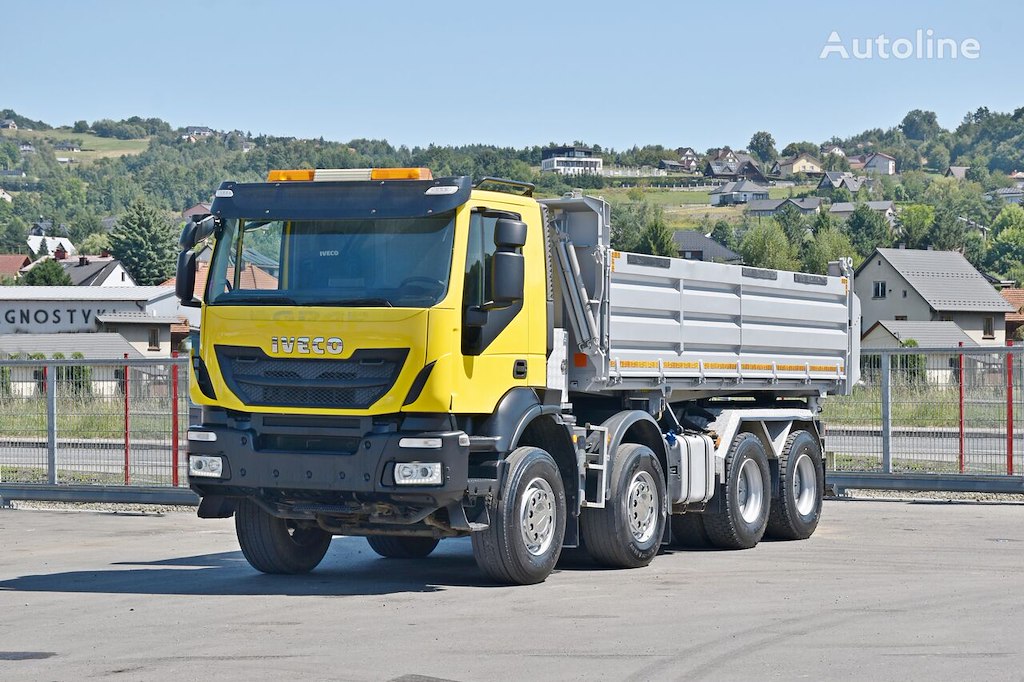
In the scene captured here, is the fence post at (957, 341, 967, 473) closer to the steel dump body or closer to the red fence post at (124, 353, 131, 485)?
the steel dump body

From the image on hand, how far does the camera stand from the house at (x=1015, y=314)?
10856 cm

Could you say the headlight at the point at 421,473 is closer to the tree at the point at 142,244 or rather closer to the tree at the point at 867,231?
the tree at the point at 142,244

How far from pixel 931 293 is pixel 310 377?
100812 mm

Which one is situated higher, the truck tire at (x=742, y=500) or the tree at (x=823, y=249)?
the tree at (x=823, y=249)

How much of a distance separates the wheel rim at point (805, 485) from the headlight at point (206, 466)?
285 inches

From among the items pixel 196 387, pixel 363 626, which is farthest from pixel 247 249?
pixel 363 626

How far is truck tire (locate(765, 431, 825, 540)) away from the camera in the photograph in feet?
53.4

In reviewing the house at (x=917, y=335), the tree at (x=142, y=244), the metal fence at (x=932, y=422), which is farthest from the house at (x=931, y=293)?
the metal fence at (x=932, y=422)

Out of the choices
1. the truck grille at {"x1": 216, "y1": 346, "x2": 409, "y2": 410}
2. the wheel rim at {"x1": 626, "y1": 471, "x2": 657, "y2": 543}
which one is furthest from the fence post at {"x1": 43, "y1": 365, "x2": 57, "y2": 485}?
the wheel rim at {"x1": 626, "y1": 471, "x2": 657, "y2": 543}

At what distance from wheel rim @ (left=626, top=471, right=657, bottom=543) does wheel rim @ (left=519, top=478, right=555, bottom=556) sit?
1278 millimetres

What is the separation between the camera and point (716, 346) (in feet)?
49.2

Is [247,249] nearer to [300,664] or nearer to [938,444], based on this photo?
[300,664]

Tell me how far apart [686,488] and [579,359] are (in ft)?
7.25

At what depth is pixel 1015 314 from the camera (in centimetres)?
11394
